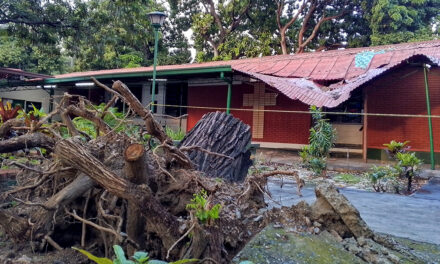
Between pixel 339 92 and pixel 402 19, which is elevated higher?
pixel 402 19

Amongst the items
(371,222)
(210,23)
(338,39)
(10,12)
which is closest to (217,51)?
(210,23)

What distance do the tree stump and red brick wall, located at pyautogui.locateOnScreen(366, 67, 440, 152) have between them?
7.00 m

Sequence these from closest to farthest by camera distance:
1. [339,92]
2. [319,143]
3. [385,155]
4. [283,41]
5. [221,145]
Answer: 1. [221,145]
2. [339,92]
3. [319,143]
4. [385,155]
5. [283,41]

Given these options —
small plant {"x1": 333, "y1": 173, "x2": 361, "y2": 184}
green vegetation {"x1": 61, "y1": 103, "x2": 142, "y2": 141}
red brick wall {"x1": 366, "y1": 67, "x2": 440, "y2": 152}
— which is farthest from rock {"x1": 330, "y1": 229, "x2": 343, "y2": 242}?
red brick wall {"x1": 366, "y1": 67, "x2": 440, "y2": 152}

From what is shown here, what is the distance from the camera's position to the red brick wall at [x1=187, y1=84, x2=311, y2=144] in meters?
11.5

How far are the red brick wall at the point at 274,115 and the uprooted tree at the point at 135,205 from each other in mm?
8585

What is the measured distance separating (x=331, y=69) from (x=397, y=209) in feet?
21.3

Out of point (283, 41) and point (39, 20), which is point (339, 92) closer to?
point (39, 20)

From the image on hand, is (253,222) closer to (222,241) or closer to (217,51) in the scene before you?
(222,241)

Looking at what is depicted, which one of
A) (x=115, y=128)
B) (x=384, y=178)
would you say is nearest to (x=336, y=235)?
(x=115, y=128)

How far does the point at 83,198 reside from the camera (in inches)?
110

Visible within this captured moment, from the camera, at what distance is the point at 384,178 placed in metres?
6.21

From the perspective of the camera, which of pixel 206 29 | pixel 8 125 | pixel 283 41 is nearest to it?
pixel 8 125

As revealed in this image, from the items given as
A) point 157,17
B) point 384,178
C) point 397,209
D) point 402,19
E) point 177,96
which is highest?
point 402,19
